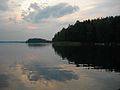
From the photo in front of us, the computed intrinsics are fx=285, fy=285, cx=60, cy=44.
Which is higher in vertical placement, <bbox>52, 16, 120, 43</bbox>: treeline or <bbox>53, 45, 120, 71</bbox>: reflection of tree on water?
<bbox>52, 16, 120, 43</bbox>: treeline

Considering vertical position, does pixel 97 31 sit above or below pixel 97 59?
above

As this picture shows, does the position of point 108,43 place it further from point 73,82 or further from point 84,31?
point 73,82

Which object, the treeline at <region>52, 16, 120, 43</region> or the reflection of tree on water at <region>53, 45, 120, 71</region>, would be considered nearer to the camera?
the reflection of tree on water at <region>53, 45, 120, 71</region>

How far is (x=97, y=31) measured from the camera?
159m

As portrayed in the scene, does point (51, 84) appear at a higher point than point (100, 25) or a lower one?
lower

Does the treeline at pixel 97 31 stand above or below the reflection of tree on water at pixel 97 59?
above

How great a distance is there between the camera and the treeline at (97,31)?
147 metres

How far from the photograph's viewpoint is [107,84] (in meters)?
30.8

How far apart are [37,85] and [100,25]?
133m

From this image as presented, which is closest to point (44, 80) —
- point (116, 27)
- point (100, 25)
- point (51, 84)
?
point (51, 84)

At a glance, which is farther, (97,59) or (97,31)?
(97,31)

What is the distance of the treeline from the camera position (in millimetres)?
147125

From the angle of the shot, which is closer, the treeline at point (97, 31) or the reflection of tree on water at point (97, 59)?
the reflection of tree on water at point (97, 59)

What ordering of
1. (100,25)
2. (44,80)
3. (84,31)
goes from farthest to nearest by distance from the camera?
1. (84,31)
2. (100,25)
3. (44,80)
